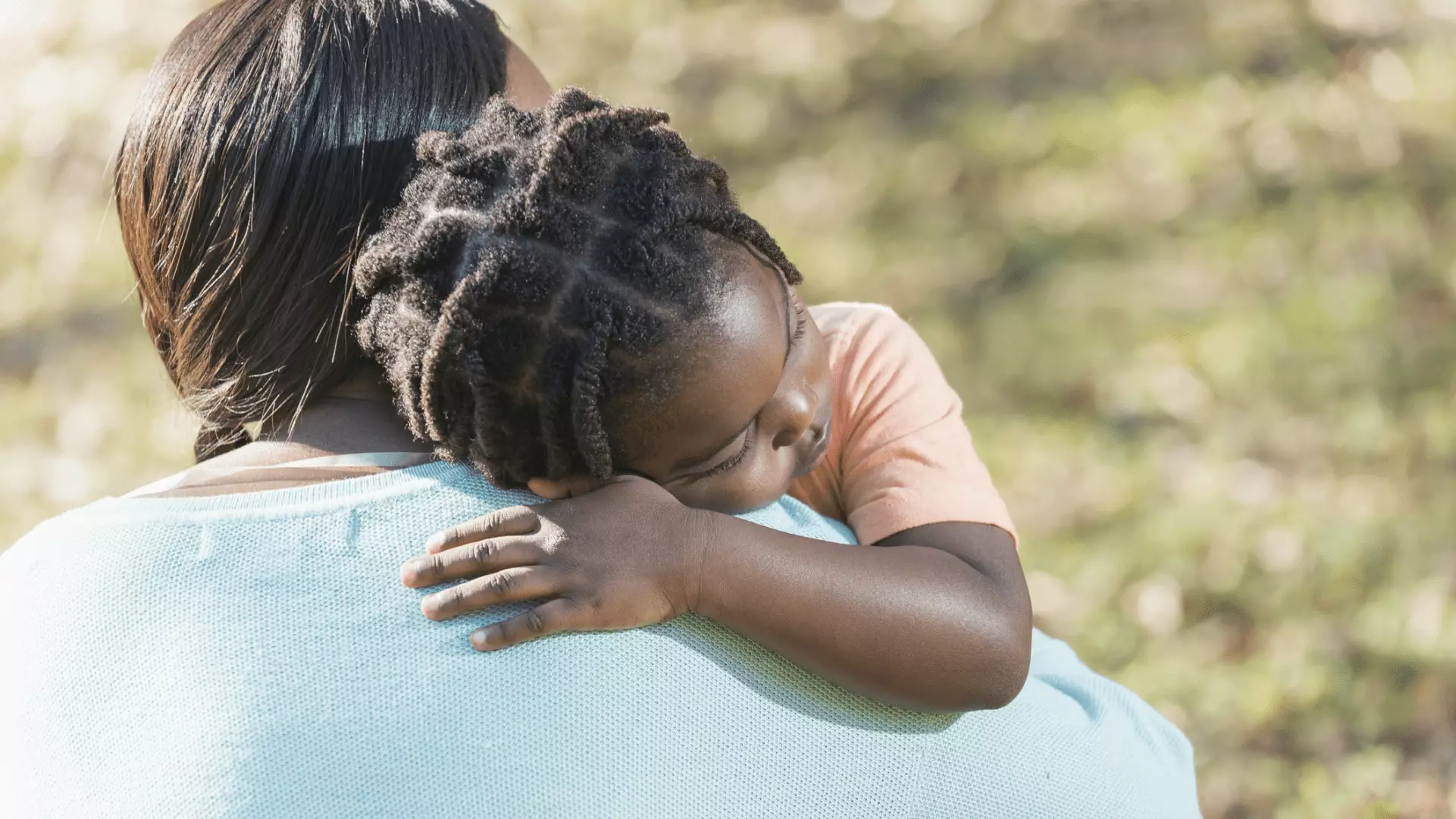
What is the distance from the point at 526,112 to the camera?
1771 mm

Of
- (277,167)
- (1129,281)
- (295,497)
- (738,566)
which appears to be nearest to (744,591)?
(738,566)

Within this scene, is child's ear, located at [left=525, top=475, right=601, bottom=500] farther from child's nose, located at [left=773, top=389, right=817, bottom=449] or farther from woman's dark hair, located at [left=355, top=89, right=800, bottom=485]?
child's nose, located at [left=773, top=389, right=817, bottom=449]

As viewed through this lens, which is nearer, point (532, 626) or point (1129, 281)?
point (532, 626)

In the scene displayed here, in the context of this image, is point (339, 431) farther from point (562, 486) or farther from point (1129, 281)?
point (1129, 281)

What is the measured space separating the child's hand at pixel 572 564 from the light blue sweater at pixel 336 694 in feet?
0.08

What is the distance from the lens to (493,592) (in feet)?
5.06

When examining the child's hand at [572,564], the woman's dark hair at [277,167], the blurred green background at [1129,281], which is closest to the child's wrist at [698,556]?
the child's hand at [572,564]

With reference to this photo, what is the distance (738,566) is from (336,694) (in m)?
0.47

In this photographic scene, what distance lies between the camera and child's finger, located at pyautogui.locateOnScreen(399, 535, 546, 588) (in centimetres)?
154

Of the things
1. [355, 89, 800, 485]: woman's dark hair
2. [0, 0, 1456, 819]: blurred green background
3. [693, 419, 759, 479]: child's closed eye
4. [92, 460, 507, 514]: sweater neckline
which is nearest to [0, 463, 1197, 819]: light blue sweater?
[92, 460, 507, 514]: sweater neckline

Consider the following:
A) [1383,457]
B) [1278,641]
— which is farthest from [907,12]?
[1278,641]

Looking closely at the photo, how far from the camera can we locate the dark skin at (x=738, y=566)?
156 centimetres

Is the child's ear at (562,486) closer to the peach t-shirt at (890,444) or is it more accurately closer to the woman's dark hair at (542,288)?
the woman's dark hair at (542,288)

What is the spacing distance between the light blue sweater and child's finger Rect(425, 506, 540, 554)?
0.9 inches
